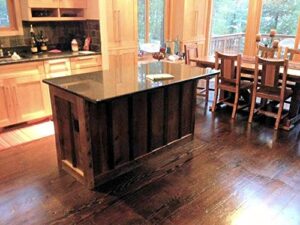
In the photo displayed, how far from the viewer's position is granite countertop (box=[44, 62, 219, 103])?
2146 mm

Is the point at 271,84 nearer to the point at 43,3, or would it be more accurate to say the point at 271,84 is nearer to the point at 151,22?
the point at 151,22

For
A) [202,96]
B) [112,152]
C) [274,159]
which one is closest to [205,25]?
[202,96]

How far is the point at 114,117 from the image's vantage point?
2434 mm

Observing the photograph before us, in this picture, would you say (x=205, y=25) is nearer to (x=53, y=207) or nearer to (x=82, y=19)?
(x=82, y=19)

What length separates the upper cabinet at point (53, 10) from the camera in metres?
3.77

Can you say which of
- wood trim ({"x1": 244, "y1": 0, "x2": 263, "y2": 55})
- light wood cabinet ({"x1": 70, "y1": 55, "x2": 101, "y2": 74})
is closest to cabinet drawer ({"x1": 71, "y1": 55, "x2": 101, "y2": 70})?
light wood cabinet ({"x1": 70, "y1": 55, "x2": 101, "y2": 74})

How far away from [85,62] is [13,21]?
1.13 m

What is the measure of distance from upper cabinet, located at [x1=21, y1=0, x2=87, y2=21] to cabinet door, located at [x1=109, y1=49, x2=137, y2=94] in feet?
2.58

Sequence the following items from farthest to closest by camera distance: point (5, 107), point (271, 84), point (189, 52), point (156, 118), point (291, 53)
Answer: point (189, 52) < point (291, 53) < point (271, 84) < point (5, 107) < point (156, 118)

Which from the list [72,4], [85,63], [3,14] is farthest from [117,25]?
[3,14]

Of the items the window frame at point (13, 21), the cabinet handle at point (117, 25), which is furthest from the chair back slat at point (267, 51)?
the window frame at point (13, 21)

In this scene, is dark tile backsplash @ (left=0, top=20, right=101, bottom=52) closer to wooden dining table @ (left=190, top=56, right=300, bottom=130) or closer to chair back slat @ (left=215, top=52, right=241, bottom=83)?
chair back slat @ (left=215, top=52, right=241, bottom=83)

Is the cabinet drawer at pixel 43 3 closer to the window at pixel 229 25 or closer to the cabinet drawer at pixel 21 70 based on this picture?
the cabinet drawer at pixel 21 70

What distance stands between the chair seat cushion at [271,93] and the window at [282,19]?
2.22 metres
